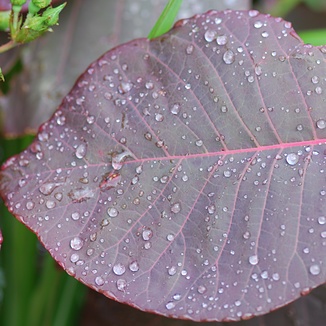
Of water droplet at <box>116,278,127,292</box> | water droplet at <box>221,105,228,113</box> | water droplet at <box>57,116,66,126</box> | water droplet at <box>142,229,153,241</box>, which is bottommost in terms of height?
water droplet at <box>116,278,127,292</box>

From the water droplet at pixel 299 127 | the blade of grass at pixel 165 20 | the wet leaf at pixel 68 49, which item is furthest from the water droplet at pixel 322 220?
the wet leaf at pixel 68 49

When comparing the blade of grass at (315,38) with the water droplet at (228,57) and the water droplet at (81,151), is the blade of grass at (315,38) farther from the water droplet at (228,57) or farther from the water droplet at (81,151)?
the water droplet at (81,151)

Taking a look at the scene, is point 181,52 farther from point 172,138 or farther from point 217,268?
point 217,268

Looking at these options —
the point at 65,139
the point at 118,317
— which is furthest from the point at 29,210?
the point at 118,317

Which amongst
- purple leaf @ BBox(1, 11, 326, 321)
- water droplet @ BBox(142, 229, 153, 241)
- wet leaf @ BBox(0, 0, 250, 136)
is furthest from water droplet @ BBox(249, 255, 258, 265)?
wet leaf @ BBox(0, 0, 250, 136)

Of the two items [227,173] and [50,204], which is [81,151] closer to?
[50,204]

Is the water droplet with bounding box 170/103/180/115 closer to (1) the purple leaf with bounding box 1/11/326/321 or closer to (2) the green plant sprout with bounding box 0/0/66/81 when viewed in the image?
(1) the purple leaf with bounding box 1/11/326/321

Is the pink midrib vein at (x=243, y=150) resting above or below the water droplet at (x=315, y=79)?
below
